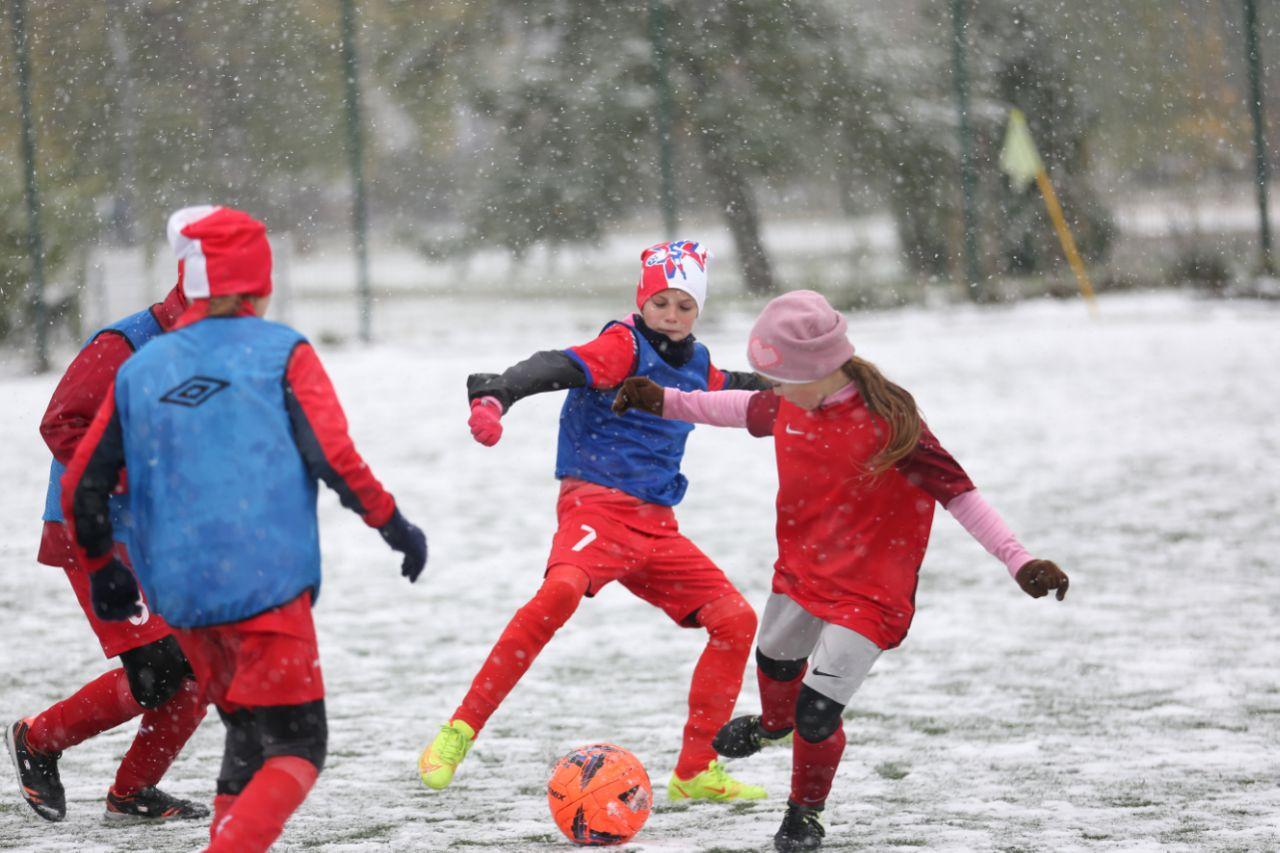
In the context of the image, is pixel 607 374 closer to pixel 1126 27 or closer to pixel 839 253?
pixel 839 253

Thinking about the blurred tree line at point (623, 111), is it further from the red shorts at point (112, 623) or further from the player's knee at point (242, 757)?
the player's knee at point (242, 757)

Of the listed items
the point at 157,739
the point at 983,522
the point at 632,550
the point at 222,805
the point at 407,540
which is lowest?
the point at 157,739

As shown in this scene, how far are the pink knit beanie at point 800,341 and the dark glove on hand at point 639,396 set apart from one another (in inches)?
15.5

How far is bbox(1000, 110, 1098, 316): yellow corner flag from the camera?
15.8 metres

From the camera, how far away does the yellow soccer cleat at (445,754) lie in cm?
434

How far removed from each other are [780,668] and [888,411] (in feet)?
2.80

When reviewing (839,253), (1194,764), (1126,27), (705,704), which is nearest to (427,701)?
(705,704)

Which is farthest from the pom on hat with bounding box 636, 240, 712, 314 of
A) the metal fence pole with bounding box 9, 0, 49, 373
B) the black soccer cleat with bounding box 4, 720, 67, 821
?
the metal fence pole with bounding box 9, 0, 49, 373

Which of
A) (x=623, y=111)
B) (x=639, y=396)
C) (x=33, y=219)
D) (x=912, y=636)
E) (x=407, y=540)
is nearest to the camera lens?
(x=407, y=540)

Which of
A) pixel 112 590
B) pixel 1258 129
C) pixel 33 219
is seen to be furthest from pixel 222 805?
pixel 1258 129

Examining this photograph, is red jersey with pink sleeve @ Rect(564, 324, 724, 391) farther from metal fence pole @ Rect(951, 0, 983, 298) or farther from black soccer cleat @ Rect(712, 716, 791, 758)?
metal fence pole @ Rect(951, 0, 983, 298)

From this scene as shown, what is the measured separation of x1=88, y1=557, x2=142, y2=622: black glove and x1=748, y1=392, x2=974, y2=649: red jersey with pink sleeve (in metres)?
1.74

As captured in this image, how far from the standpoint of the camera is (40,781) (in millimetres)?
4594

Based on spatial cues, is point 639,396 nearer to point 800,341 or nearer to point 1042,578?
point 800,341
